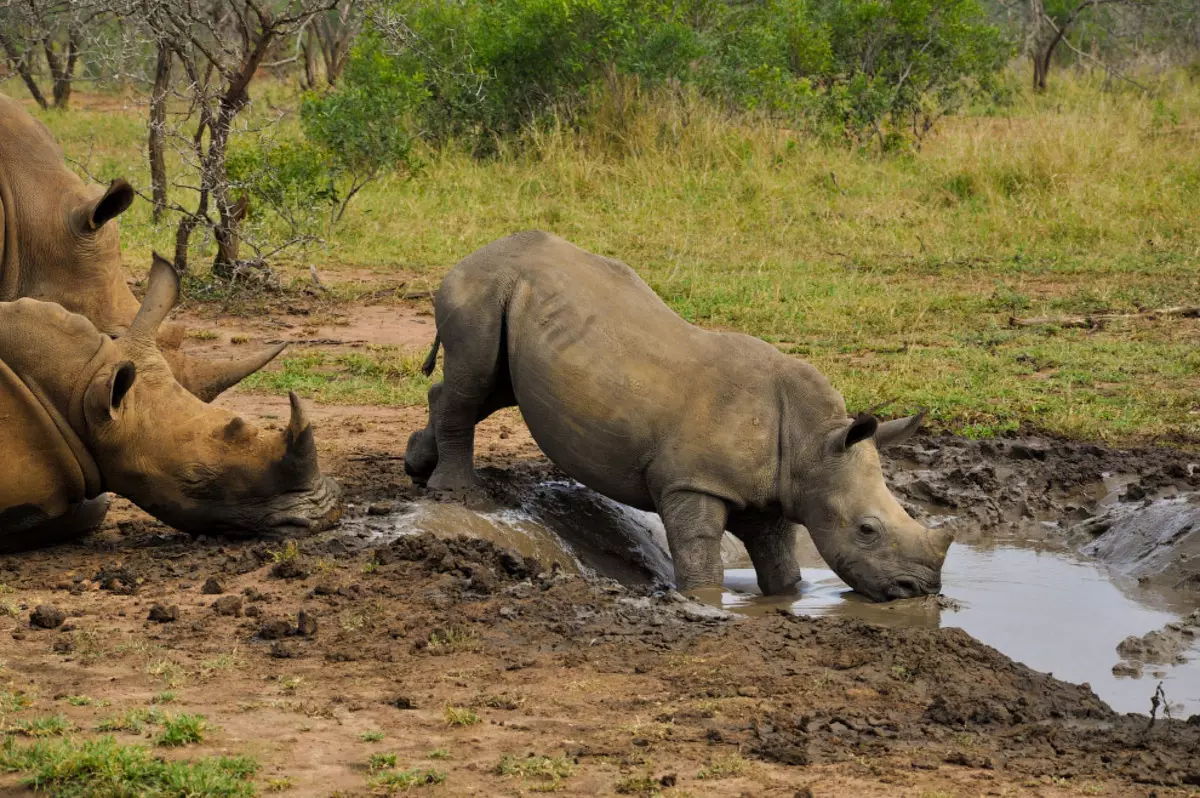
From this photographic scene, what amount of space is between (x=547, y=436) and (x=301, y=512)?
1.07 metres

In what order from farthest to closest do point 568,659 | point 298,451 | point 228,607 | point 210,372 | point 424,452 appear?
point 424,452 → point 210,372 → point 298,451 → point 228,607 → point 568,659

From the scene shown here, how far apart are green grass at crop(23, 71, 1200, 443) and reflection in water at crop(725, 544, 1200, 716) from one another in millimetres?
1683

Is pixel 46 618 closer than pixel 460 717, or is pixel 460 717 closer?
pixel 460 717

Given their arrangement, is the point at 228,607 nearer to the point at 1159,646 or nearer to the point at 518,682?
the point at 518,682

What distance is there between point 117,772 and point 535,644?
63.3 inches

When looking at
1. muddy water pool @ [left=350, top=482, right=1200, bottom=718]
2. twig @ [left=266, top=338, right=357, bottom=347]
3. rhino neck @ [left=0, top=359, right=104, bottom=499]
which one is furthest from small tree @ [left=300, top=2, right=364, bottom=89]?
rhino neck @ [left=0, top=359, right=104, bottom=499]

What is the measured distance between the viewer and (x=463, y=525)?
6.34 m

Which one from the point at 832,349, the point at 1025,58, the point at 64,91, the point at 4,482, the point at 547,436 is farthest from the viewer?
the point at 1025,58

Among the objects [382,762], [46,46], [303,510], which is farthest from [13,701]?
[46,46]

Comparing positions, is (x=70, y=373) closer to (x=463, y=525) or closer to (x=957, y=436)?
(x=463, y=525)

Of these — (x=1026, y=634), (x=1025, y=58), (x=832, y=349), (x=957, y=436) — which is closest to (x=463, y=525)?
(x=1026, y=634)

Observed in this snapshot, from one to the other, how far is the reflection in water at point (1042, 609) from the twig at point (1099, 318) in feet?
13.9

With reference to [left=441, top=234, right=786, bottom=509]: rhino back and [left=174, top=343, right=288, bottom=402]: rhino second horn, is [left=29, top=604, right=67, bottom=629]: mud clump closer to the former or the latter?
[left=174, top=343, right=288, bottom=402]: rhino second horn

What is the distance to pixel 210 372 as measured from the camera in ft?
Result: 20.5
